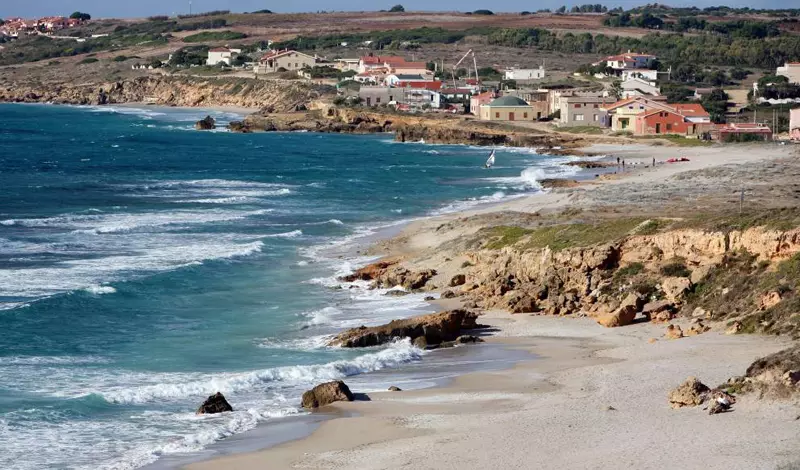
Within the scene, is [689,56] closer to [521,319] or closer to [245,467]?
[521,319]

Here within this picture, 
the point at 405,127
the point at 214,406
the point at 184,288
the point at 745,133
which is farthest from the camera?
the point at 405,127

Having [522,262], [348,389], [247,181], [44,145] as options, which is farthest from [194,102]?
[348,389]

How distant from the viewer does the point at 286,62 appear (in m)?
153

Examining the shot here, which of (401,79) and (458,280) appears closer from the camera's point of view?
(458,280)

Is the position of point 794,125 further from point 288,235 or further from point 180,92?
point 180,92

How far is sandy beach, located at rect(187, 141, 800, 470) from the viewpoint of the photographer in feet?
59.8

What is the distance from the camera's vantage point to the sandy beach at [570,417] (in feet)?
59.8

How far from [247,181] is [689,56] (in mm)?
94589

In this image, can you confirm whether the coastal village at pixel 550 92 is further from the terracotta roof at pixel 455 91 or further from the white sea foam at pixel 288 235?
the white sea foam at pixel 288 235

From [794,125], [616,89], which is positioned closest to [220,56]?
[616,89]

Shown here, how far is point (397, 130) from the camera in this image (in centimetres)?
10244

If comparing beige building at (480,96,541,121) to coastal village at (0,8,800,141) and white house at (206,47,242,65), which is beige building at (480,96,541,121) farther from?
white house at (206,47,242,65)

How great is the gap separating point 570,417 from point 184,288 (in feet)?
59.6

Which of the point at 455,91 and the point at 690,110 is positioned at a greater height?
the point at 455,91
